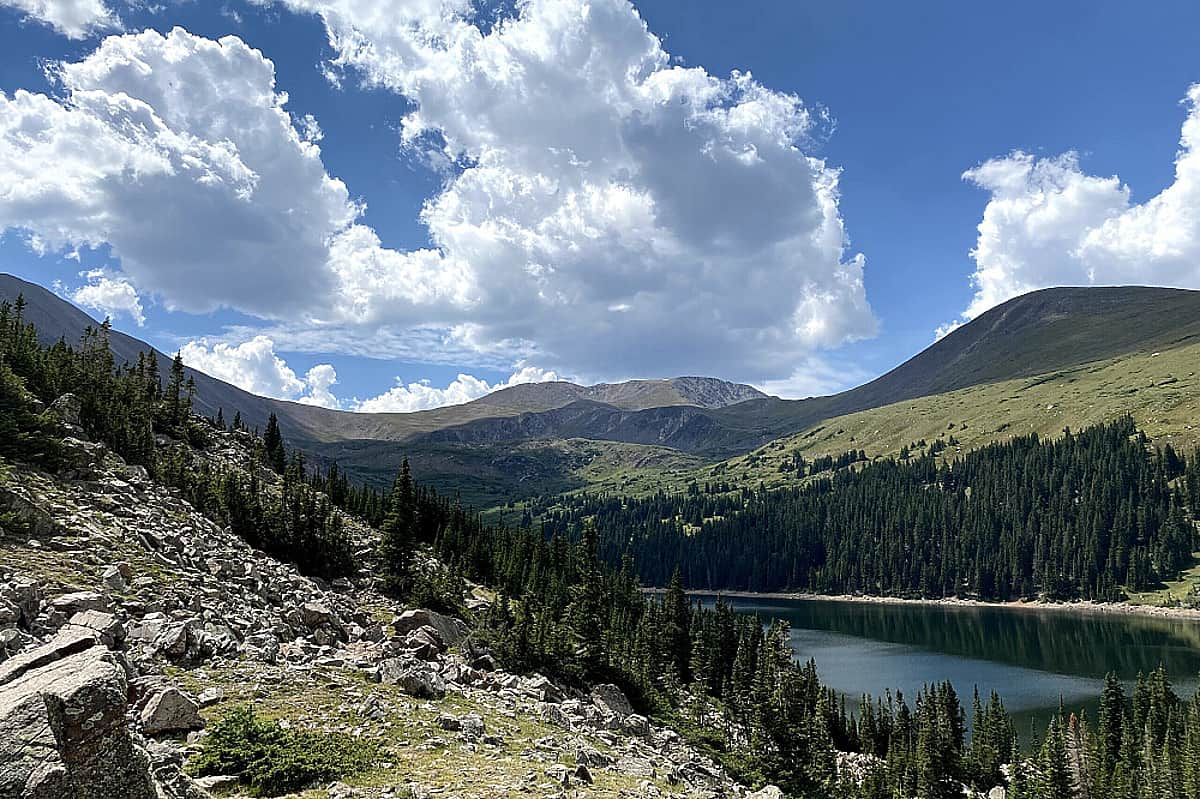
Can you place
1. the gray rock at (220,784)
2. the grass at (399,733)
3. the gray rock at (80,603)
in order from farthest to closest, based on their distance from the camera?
the gray rock at (80,603) < the grass at (399,733) < the gray rock at (220,784)

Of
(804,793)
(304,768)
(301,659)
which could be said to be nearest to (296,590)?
(301,659)

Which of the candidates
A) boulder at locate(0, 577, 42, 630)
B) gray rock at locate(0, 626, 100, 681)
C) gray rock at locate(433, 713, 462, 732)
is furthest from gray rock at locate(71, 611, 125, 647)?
gray rock at locate(433, 713, 462, 732)

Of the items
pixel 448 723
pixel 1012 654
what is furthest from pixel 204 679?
pixel 1012 654

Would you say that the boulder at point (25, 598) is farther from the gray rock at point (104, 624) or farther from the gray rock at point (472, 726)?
the gray rock at point (472, 726)

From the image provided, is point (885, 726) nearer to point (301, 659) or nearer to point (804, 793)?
point (804, 793)

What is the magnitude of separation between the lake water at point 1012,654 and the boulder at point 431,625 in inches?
3128

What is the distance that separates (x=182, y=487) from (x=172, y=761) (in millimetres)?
54042

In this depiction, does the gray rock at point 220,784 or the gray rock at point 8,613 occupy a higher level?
the gray rock at point 8,613

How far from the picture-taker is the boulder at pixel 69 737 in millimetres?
8086

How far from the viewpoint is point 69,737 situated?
28.2ft

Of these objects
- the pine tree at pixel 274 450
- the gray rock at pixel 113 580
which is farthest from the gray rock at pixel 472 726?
the pine tree at pixel 274 450

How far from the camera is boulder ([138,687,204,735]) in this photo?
18.9 metres

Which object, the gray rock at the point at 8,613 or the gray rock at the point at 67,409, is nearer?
the gray rock at the point at 8,613

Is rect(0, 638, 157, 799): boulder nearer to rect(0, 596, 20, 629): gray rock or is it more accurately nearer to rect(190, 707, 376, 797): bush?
rect(190, 707, 376, 797): bush
